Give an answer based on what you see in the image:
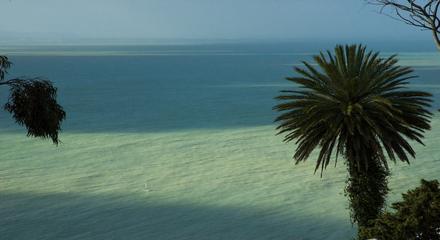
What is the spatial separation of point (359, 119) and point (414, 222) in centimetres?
735

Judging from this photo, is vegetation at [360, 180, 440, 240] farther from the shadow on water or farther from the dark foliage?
the dark foliage

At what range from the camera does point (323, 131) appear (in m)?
20.0

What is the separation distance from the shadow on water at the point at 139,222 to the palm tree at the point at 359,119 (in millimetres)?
4654

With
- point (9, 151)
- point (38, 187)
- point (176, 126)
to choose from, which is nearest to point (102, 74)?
point (176, 126)

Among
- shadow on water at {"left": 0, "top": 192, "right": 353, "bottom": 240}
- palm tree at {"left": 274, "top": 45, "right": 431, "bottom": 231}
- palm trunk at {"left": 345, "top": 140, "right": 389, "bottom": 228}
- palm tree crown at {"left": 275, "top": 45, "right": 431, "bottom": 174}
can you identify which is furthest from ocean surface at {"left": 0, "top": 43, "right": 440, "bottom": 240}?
palm tree crown at {"left": 275, "top": 45, "right": 431, "bottom": 174}

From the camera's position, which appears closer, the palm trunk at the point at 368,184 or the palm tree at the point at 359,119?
the palm tree at the point at 359,119

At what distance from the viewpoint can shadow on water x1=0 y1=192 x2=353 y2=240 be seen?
81.4 feet

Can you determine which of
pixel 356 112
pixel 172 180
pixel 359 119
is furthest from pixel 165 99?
pixel 359 119

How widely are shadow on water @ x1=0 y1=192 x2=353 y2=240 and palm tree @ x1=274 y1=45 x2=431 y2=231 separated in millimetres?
4654

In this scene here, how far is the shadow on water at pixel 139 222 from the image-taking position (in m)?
24.8

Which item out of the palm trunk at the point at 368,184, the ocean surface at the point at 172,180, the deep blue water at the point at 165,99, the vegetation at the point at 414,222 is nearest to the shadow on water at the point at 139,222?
the ocean surface at the point at 172,180

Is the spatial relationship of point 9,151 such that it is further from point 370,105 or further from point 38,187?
point 370,105

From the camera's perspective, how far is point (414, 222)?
12172 millimetres

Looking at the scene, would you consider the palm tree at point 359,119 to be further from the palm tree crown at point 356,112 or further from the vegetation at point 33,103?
the vegetation at point 33,103
